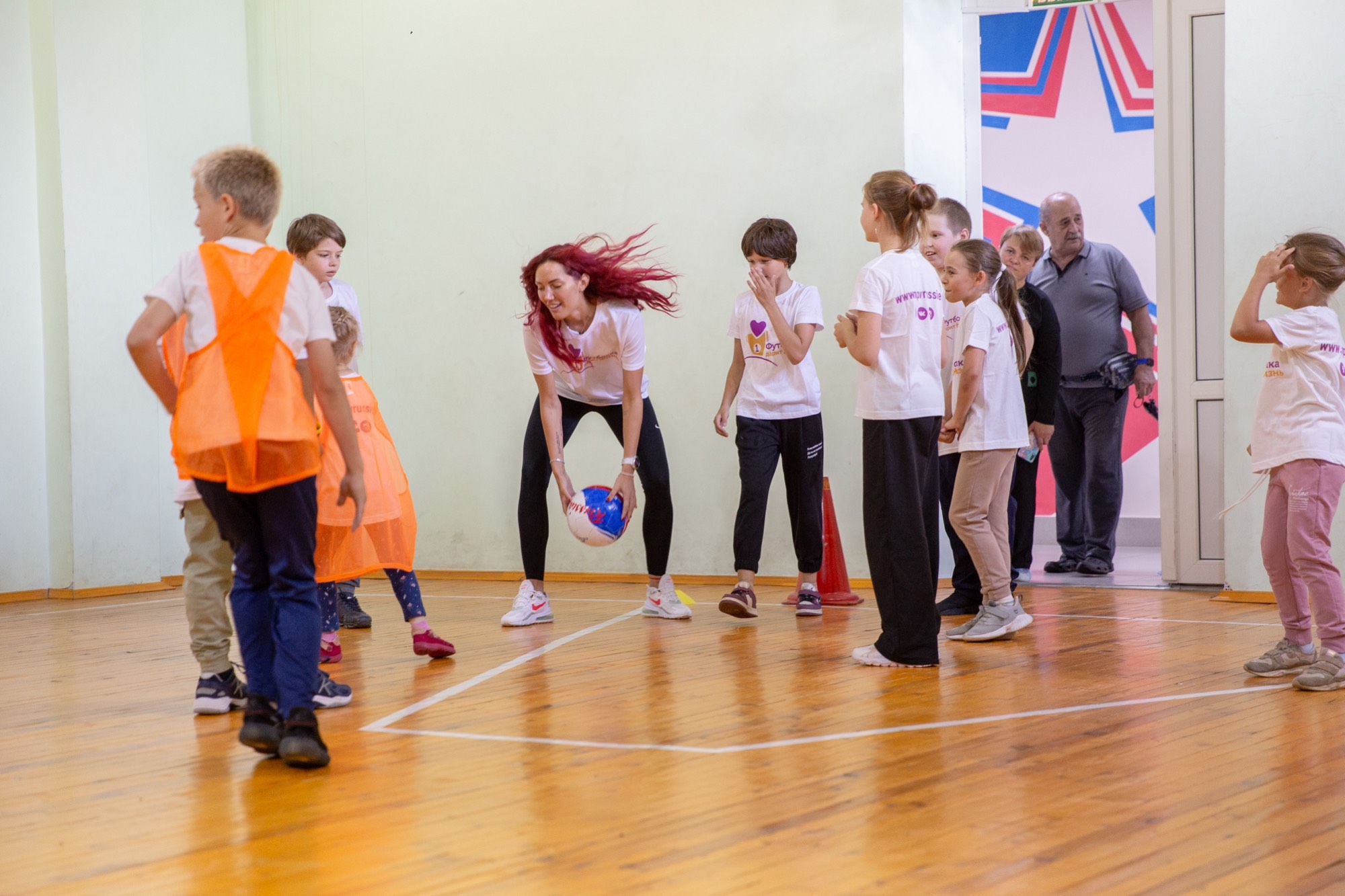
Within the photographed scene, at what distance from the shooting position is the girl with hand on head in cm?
367

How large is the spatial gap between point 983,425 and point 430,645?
2065 mm

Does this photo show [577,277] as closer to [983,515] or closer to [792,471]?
[792,471]

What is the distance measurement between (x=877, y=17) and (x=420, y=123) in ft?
8.80

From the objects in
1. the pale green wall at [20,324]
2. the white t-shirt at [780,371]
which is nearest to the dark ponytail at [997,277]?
the white t-shirt at [780,371]

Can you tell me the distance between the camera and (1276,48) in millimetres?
5445

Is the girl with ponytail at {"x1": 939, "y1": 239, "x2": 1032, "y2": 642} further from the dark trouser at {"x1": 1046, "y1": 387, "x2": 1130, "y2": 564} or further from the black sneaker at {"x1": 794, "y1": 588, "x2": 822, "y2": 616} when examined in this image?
the dark trouser at {"x1": 1046, "y1": 387, "x2": 1130, "y2": 564}

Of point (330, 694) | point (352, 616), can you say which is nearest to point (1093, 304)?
point (352, 616)

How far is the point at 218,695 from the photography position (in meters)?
3.66

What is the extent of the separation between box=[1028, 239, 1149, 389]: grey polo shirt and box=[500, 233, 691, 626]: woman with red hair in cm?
246

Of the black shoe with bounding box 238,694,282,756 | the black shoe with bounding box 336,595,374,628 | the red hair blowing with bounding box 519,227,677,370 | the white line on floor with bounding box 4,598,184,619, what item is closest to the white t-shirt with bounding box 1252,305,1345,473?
the red hair blowing with bounding box 519,227,677,370

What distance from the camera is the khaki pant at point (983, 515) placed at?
4.63 m

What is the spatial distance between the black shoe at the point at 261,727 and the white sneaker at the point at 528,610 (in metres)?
2.17

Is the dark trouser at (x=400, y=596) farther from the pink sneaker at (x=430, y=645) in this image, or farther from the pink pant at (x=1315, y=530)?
the pink pant at (x=1315, y=530)

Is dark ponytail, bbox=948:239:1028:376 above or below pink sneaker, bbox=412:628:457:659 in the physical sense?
above
